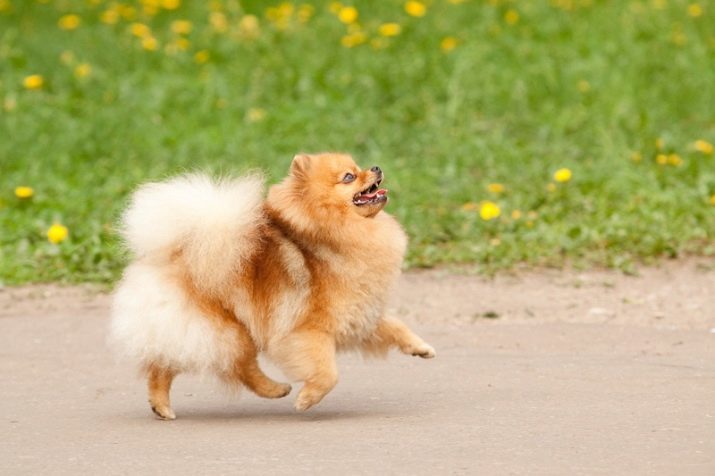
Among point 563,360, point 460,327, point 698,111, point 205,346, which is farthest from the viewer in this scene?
point 698,111

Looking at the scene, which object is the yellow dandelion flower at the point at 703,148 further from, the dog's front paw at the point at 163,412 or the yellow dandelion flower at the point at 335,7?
the dog's front paw at the point at 163,412

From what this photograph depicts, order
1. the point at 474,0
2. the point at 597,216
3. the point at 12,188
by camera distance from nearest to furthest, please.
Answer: the point at 597,216 < the point at 12,188 < the point at 474,0

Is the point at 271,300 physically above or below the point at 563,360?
above

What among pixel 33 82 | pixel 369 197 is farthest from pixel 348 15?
pixel 369 197

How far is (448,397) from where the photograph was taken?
6129 millimetres

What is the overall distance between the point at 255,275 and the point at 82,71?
7.01 metres

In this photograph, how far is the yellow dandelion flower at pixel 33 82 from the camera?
11.8 meters

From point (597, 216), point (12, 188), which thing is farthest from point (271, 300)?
point (12, 188)

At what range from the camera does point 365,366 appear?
6918 millimetres

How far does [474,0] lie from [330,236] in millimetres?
8270

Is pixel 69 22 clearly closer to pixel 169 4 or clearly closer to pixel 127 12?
pixel 127 12

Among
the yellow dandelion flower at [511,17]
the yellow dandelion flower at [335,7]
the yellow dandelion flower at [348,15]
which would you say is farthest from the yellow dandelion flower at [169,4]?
the yellow dandelion flower at [511,17]

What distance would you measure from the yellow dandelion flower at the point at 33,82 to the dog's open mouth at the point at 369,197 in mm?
6530

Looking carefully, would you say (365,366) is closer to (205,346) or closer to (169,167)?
(205,346)
